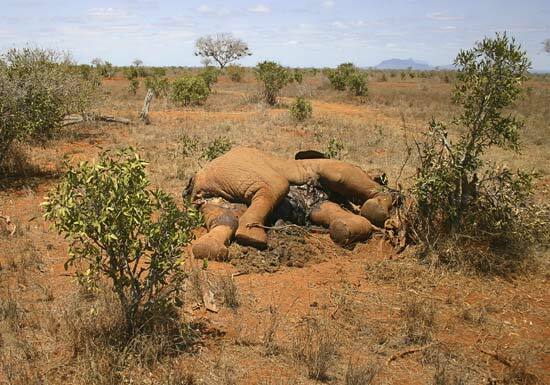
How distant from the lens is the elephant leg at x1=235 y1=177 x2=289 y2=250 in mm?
5930

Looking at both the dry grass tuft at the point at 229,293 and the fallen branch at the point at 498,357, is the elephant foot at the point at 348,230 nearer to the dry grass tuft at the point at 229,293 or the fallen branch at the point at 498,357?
the dry grass tuft at the point at 229,293

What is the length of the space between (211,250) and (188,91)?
1563 centimetres

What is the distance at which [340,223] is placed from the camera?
20.8 feet

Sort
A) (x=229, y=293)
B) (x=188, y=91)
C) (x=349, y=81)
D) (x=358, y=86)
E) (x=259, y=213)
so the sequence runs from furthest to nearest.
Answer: (x=349, y=81) < (x=358, y=86) < (x=188, y=91) < (x=259, y=213) < (x=229, y=293)

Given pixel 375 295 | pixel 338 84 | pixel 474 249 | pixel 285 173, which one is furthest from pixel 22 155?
pixel 338 84

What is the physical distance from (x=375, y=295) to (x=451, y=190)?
71.2 inches

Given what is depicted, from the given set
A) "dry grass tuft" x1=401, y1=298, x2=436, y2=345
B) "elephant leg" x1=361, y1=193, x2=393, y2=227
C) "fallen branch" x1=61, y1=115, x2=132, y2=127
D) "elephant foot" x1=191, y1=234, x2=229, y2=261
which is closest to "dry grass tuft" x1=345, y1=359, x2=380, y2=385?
"dry grass tuft" x1=401, y1=298, x2=436, y2=345

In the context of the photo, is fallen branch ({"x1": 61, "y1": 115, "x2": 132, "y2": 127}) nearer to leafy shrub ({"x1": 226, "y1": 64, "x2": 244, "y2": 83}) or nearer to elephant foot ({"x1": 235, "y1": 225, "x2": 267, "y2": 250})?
elephant foot ({"x1": 235, "y1": 225, "x2": 267, "y2": 250})

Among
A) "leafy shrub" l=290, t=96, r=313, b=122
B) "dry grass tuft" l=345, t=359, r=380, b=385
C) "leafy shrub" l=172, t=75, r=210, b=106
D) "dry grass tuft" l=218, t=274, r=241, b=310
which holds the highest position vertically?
"leafy shrub" l=172, t=75, r=210, b=106

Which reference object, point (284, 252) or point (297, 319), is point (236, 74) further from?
point (297, 319)

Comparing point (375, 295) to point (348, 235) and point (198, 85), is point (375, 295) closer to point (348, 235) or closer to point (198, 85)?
point (348, 235)

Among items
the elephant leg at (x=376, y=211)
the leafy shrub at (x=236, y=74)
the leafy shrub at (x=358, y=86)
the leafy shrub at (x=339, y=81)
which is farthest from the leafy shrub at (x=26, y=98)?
the leafy shrub at (x=236, y=74)

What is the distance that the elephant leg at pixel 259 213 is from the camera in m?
5.93

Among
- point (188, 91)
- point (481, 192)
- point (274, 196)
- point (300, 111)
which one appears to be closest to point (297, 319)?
point (274, 196)
